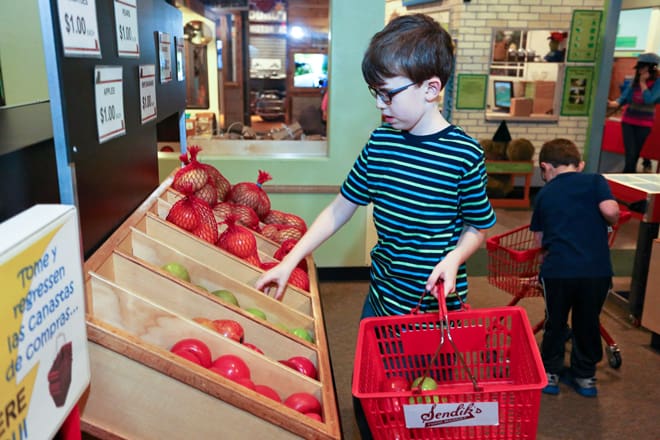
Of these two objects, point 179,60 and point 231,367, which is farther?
point 179,60

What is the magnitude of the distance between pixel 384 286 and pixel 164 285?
0.67m

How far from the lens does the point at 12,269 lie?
71 centimetres

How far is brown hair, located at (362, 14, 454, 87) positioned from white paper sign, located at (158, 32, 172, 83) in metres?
1.12

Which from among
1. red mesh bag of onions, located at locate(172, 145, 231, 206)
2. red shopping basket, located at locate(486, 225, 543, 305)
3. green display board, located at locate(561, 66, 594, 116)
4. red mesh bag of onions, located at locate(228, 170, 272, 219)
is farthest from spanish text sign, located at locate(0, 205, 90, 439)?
green display board, located at locate(561, 66, 594, 116)

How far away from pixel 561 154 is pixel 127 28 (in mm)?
2160

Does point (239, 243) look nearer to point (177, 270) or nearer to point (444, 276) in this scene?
point (177, 270)

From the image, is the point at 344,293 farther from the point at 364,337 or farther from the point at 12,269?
the point at 12,269

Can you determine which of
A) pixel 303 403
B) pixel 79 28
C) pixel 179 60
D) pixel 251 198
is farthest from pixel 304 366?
pixel 179 60

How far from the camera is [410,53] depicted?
1.49 metres

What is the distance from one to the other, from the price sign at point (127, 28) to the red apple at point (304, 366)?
1.02m

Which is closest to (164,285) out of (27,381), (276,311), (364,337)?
(276,311)

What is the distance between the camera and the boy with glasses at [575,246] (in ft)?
9.65

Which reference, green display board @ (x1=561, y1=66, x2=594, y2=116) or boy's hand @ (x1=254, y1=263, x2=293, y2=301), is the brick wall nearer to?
green display board @ (x1=561, y1=66, x2=594, y2=116)

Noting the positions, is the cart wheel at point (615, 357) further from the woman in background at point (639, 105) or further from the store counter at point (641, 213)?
the woman in background at point (639, 105)
